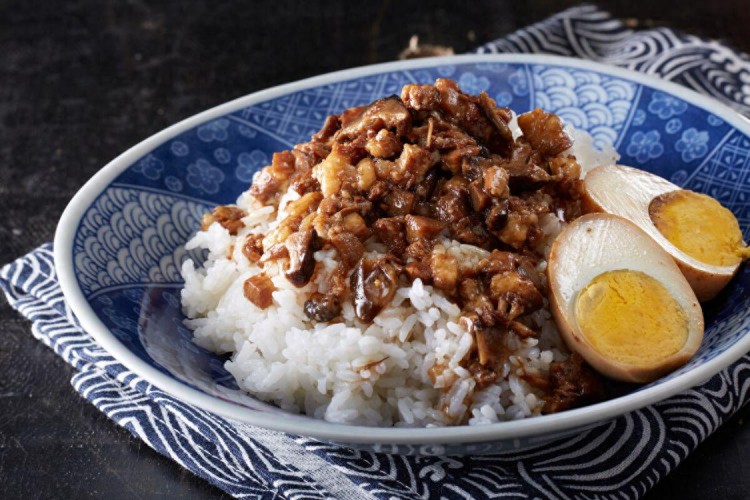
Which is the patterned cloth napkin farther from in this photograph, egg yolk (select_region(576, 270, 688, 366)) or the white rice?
egg yolk (select_region(576, 270, 688, 366))

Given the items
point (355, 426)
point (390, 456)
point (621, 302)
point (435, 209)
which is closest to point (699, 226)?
point (621, 302)

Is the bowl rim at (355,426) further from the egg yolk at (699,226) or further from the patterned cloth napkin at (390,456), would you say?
the egg yolk at (699,226)

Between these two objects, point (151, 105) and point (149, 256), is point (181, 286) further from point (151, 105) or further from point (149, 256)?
point (151, 105)

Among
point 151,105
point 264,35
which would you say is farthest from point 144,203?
point 264,35

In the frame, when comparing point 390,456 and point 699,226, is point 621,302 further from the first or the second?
point 390,456

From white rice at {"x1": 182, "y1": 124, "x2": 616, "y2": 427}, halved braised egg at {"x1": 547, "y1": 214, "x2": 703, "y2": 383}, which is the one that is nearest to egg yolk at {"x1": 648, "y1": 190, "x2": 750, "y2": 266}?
halved braised egg at {"x1": 547, "y1": 214, "x2": 703, "y2": 383}
